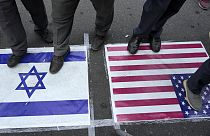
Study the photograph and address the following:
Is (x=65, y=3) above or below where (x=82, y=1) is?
above

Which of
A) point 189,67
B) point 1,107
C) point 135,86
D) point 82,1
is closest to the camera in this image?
point 1,107

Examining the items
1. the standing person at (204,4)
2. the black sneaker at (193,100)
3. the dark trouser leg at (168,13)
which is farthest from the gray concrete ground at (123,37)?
the dark trouser leg at (168,13)

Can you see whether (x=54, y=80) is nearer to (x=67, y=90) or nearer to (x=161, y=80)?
(x=67, y=90)

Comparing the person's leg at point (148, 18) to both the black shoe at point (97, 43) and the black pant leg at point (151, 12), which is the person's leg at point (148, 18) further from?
the black shoe at point (97, 43)

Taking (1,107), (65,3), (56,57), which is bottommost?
(1,107)

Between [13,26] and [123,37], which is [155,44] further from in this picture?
[13,26]

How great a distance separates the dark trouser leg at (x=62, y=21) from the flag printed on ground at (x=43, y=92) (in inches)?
10.6

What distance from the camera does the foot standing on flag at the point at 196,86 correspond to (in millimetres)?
2855

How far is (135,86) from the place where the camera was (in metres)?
3.26

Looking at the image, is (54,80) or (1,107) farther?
(54,80)

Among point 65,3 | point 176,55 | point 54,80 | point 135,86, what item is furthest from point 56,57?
point 176,55

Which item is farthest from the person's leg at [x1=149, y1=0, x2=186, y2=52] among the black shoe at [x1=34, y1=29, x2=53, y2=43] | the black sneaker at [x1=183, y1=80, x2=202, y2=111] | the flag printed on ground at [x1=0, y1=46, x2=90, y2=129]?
the black shoe at [x1=34, y1=29, x2=53, y2=43]

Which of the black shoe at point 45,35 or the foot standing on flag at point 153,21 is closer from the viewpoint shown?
the foot standing on flag at point 153,21

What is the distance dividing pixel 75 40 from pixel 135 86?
1.05 meters
